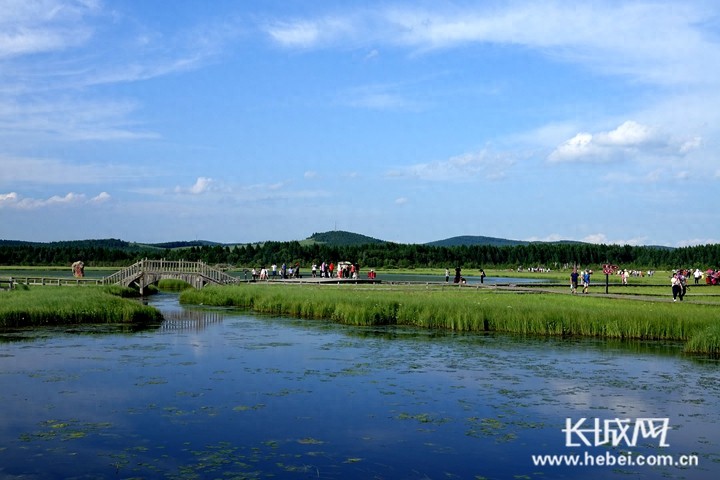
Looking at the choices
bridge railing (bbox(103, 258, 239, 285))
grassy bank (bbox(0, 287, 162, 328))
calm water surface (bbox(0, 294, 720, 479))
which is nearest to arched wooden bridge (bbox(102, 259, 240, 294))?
bridge railing (bbox(103, 258, 239, 285))

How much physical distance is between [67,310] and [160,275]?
3099cm

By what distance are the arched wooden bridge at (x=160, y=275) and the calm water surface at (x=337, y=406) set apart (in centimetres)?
3866

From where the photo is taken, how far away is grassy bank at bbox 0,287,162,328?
39.8 m

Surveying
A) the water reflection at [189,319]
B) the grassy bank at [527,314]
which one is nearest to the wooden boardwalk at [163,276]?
the water reflection at [189,319]

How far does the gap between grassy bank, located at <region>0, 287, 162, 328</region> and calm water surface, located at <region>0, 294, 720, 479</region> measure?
22.5ft

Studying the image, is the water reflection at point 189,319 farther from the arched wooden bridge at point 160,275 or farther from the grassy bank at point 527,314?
the arched wooden bridge at point 160,275

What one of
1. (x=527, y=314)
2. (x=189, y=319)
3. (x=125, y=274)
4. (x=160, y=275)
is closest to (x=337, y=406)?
(x=527, y=314)

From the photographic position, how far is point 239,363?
91.4 feet

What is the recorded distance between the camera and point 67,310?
41.7 meters

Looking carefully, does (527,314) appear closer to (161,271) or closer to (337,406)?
(337,406)

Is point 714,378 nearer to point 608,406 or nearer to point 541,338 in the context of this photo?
point 608,406

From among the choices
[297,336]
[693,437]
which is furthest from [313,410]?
[297,336]

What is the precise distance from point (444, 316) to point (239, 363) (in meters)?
15.2

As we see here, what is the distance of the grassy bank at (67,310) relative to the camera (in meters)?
39.8
